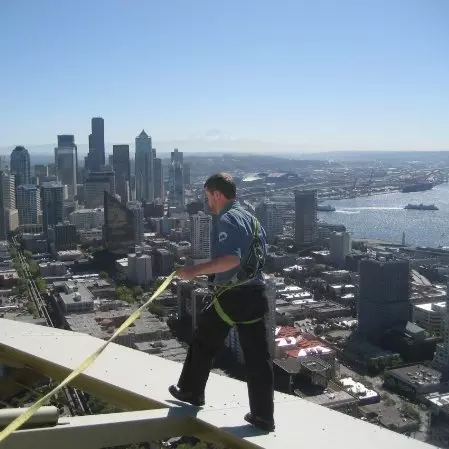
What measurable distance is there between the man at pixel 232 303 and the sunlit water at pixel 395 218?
553 inches

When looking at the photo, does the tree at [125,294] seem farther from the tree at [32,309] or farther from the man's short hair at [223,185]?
the man's short hair at [223,185]

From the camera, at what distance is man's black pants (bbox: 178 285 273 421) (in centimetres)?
67

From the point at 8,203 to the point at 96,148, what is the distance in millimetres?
8353

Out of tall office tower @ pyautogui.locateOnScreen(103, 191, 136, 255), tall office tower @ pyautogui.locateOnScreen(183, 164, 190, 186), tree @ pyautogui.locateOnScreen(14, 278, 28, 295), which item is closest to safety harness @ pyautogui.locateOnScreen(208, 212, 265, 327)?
tree @ pyautogui.locateOnScreen(14, 278, 28, 295)

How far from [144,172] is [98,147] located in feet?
13.1

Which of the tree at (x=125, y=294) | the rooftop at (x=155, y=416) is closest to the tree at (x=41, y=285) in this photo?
the tree at (x=125, y=294)

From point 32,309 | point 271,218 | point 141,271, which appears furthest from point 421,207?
point 32,309

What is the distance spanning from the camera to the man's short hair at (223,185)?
708 mm

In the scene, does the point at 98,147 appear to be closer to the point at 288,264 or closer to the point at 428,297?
the point at 288,264

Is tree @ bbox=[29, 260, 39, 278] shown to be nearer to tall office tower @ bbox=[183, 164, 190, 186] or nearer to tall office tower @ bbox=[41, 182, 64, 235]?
tall office tower @ bbox=[41, 182, 64, 235]

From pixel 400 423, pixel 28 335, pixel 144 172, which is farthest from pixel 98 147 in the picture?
pixel 28 335

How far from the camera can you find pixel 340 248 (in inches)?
450

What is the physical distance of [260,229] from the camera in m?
0.72

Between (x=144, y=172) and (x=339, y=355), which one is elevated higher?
(x=144, y=172)
